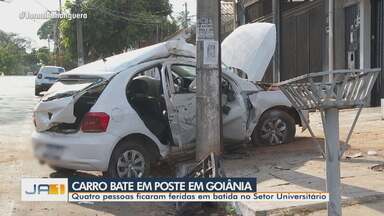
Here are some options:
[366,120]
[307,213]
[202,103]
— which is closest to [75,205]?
[202,103]

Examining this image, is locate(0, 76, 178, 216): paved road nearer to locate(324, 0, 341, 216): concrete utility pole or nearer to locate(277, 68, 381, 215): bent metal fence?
locate(324, 0, 341, 216): concrete utility pole

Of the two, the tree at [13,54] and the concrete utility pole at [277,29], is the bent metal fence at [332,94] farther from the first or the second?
the tree at [13,54]

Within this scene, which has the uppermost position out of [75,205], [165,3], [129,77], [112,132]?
[165,3]

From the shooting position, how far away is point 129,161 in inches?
313

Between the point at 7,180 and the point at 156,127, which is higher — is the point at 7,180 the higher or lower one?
the lower one

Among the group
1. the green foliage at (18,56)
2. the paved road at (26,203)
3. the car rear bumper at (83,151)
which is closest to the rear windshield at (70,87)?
the car rear bumper at (83,151)

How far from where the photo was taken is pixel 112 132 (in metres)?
7.74

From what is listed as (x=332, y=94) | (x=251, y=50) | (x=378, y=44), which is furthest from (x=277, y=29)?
(x=332, y=94)

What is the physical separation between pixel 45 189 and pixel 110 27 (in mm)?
38006

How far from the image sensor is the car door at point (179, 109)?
8.53m

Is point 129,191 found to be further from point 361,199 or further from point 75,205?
point 361,199

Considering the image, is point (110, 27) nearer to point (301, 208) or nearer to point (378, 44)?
point (378, 44)

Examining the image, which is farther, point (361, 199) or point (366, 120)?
point (366, 120)

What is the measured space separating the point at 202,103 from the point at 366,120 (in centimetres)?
540
